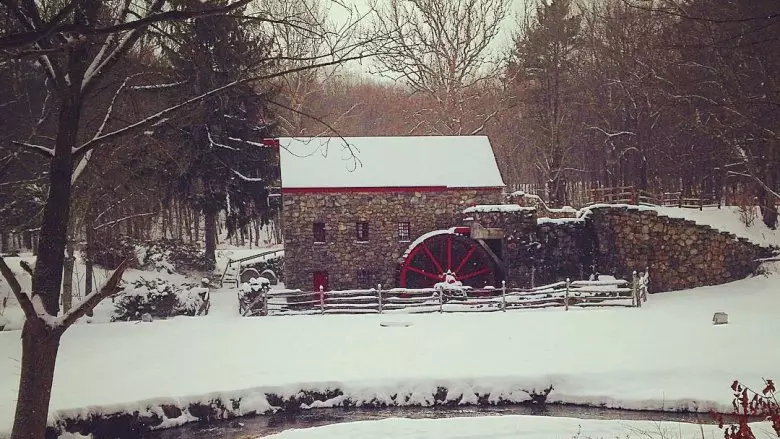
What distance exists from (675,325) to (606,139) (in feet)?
55.2

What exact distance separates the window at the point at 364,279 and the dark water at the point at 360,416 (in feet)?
31.7

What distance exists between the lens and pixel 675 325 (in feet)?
45.2

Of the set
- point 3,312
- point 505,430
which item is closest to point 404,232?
point 3,312

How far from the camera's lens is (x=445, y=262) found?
68.1ft

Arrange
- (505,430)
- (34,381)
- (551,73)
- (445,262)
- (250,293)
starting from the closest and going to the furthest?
(34,381) → (505,430) → (250,293) → (445,262) → (551,73)

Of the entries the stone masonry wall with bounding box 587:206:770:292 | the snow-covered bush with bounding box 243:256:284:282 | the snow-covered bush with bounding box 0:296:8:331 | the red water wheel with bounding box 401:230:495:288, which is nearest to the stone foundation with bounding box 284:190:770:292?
the stone masonry wall with bounding box 587:206:770:292

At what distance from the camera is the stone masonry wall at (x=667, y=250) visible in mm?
18609

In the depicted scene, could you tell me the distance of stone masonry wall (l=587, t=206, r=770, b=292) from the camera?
18.6 metres

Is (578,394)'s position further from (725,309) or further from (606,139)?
(606,139)

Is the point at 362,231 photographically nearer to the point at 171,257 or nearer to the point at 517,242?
the point at 517,242

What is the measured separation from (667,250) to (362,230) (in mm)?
9449

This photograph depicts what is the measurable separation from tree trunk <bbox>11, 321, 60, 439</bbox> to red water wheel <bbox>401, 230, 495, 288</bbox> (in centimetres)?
1501

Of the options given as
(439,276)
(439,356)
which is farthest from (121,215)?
(439,356)

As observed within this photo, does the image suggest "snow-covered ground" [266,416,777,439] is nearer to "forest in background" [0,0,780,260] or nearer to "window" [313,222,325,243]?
"forest in background" [0,0,780,260]
